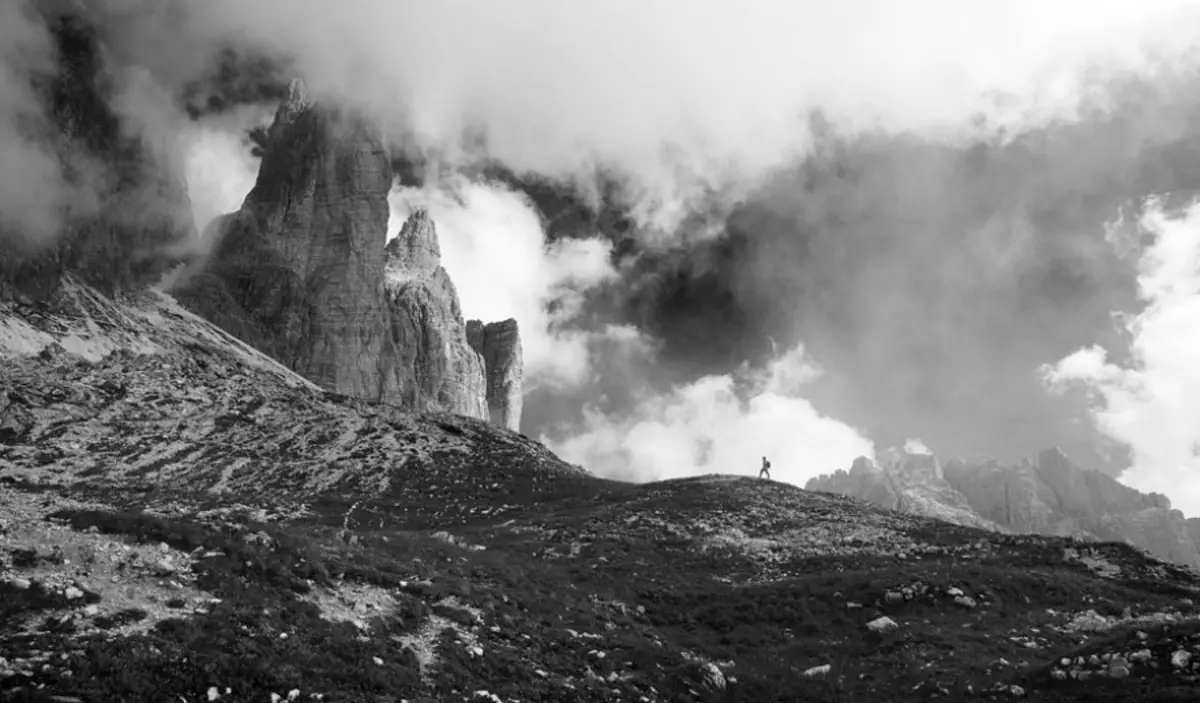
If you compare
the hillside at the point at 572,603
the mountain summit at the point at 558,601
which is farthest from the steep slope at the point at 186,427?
the hillside at the point at 572,603

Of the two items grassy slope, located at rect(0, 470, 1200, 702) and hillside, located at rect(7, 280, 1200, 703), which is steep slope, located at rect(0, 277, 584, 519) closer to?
hillside, located at rect(7, 280, 1200, 703)

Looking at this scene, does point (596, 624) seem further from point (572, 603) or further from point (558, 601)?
point (558, 601)

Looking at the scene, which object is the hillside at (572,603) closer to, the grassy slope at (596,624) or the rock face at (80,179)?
the grassy slope at (596,624)

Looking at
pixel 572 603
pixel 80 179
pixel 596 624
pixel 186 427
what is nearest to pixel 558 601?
pixel 572 603

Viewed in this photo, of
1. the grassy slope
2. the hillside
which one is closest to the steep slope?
the hillside

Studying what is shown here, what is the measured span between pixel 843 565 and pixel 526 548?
19.9m

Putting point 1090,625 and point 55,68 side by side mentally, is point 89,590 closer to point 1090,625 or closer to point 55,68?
point 1090,625

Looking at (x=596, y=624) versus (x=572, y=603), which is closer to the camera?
(x=596, y=624)

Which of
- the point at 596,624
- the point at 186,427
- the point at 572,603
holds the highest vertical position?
the point at 186,427

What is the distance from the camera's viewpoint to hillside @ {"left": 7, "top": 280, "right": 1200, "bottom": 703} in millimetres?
15641

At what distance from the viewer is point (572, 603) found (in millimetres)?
28453

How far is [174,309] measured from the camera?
15462 cm

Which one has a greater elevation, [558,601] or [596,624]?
[558,601]

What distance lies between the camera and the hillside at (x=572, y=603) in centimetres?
1564
